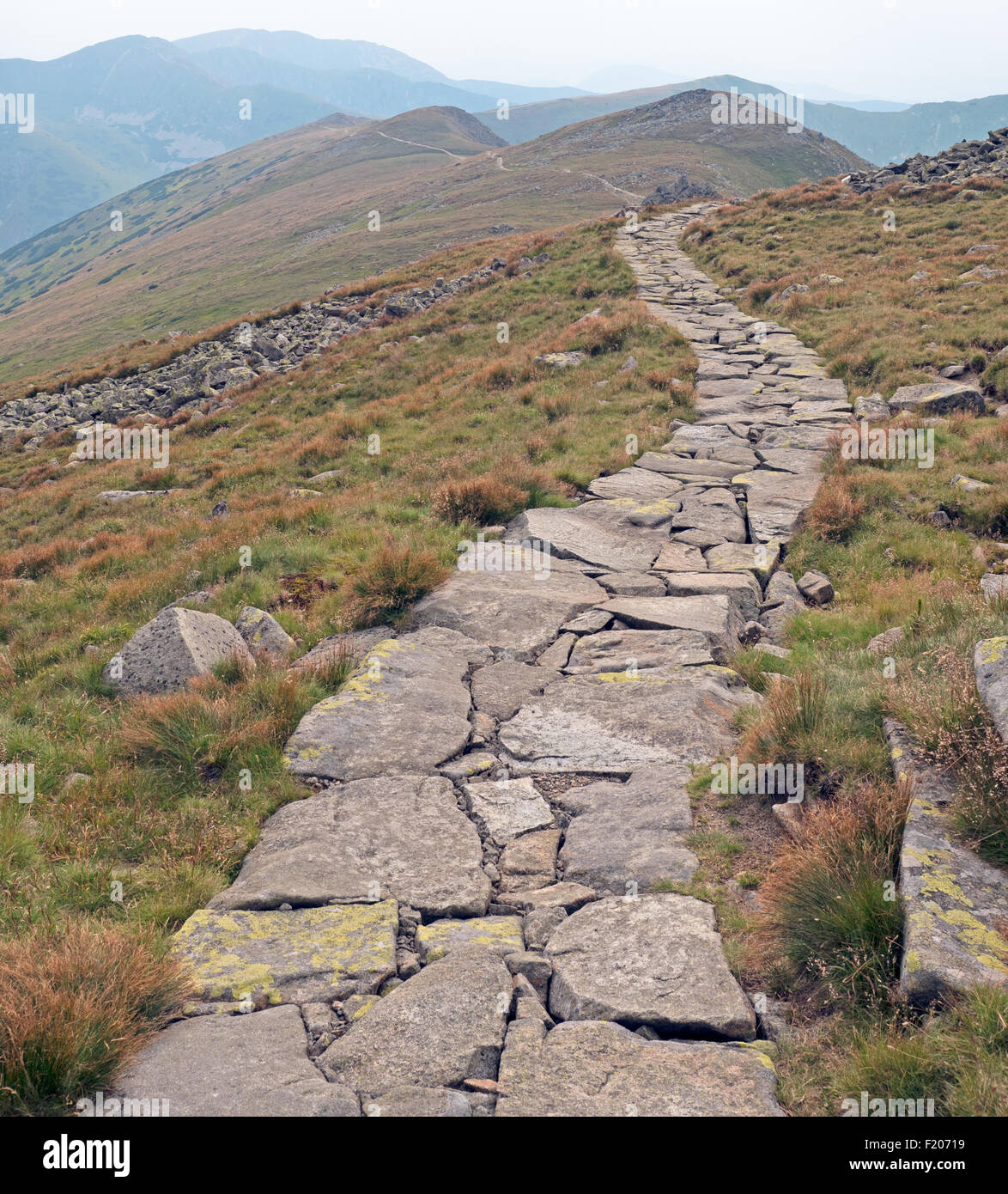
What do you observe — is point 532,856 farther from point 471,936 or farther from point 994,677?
point 994,677

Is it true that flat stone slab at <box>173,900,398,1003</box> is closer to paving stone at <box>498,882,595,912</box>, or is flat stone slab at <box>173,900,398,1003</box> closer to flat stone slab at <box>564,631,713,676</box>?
paving stone at <box>498,882,595,912</box>

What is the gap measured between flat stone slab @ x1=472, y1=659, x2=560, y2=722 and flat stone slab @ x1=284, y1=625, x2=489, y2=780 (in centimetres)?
15

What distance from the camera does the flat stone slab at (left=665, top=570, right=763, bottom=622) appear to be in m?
8.34

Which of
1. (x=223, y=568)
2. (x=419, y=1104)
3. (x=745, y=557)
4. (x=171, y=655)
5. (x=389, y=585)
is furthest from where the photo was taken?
(x=223, y=568)

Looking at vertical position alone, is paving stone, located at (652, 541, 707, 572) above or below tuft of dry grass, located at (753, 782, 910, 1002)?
above

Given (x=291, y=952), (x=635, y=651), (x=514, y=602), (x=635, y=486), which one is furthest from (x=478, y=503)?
(x=291, y=952)

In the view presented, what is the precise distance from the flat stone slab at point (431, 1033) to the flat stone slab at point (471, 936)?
0.51 feet

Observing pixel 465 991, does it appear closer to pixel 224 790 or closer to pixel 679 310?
pixel 224 790

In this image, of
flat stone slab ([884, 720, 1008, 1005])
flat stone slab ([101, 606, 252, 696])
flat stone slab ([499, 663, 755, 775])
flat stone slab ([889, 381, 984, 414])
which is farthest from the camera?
flat stone slab ([889, 381, 984, 414])

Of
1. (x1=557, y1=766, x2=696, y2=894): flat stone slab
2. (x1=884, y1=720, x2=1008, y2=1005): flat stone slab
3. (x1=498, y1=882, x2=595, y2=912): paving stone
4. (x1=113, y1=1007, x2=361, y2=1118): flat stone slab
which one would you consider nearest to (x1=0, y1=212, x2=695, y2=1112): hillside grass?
(x1=113, y1=1007, x2=361, y2=1118): flat stone slab

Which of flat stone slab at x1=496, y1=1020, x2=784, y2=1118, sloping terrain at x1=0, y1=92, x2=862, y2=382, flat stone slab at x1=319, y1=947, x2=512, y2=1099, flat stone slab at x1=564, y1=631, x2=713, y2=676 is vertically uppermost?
sloping terrain at x1=0, y1=92, x2=862, y2=382

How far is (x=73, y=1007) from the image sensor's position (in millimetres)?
3211

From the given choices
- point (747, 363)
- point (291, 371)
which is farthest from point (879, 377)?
point (291, 371)

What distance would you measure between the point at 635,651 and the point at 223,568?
18.8ft
